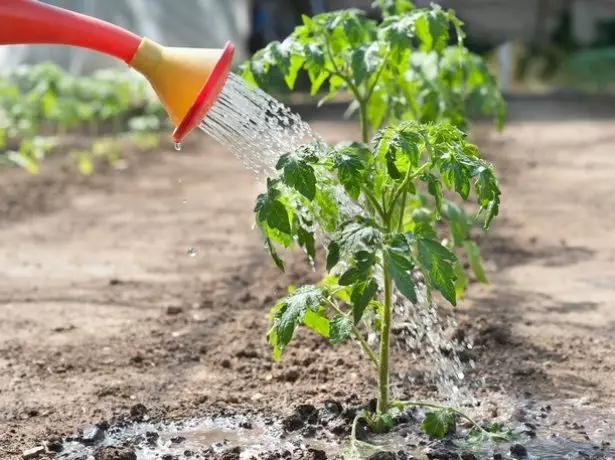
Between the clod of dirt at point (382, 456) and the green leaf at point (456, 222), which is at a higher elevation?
the green leaf at point (456, 222)

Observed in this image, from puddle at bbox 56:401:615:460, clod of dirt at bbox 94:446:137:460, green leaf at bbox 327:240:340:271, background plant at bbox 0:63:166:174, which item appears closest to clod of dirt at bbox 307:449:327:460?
puddle at bbox 56:401:615:460

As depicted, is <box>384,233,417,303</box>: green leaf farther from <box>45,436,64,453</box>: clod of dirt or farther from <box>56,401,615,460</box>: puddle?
<box>45,436,64,453</box>: clod of dirt

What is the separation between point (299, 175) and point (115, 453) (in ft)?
3.32

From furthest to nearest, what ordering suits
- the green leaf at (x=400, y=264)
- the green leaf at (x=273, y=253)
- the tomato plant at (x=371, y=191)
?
the green leaf at (x=273, y=253), the tomato plant at (x=371, y=191), the green leaf at (x=400, y=264)

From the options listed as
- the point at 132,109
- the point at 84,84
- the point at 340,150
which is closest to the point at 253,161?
the point at 340,150

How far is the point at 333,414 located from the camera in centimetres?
384

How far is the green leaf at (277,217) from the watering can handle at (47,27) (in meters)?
0.63

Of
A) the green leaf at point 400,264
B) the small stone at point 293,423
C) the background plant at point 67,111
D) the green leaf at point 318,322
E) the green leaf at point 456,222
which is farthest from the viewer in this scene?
the background plant at point 67,111

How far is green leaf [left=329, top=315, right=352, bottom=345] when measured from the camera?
3.34 m

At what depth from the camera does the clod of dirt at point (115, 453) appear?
11.3 ft

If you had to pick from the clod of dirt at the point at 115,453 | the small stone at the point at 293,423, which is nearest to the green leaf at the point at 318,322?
the small stone at the point at 293,423

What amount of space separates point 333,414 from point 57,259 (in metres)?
2.92

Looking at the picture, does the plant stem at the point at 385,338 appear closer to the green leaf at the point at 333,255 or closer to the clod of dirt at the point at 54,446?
the green leaf at the point at 333,255

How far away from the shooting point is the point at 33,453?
11.6 feet
